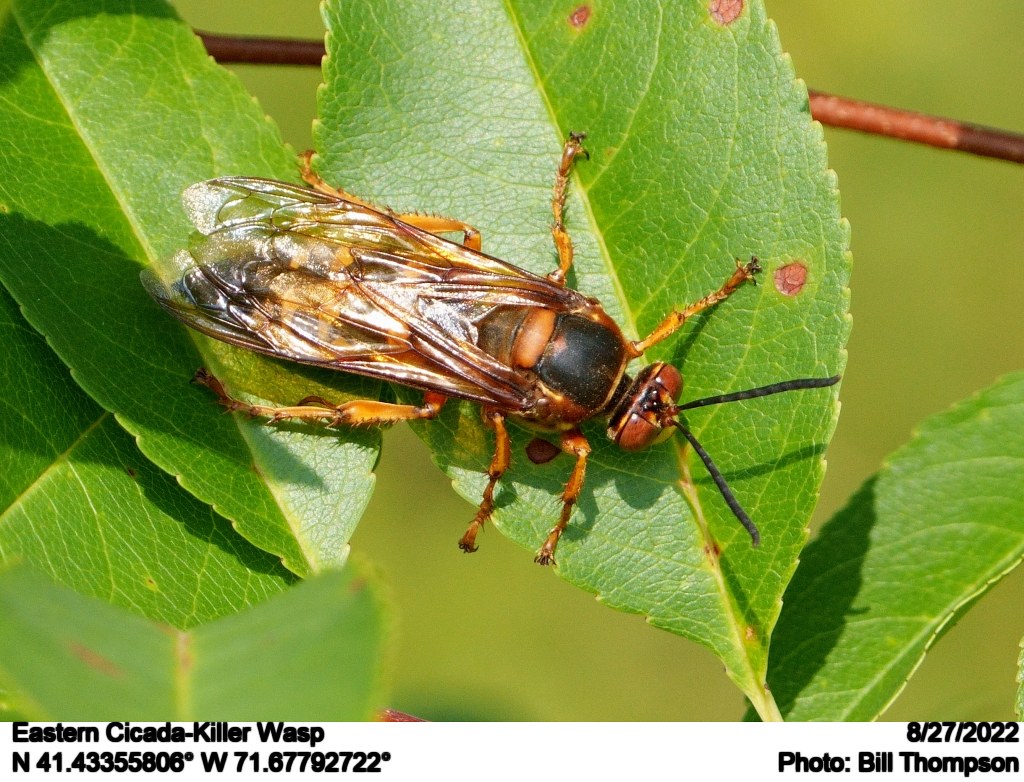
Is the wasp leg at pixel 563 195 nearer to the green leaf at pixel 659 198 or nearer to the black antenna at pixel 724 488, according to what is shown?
the green leaf at pixel 659 198

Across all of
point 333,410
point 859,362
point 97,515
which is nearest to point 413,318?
point 333,410

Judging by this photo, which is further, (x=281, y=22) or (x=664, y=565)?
(x=281, y=22)

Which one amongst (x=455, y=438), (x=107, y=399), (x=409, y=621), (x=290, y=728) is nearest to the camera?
(x=290, y=728)

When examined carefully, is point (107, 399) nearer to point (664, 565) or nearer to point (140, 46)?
point (140, 46)

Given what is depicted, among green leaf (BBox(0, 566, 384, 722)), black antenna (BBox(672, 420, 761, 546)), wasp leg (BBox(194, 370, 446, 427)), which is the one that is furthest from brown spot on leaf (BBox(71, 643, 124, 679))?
black antenna (BBox(672, 420, 761, 546))

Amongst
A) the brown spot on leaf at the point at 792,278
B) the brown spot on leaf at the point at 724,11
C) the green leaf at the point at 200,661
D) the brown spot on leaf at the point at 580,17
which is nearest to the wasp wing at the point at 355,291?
the brown spot on leaf at the point at 792,278

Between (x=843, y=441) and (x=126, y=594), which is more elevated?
(x=843, y=441)

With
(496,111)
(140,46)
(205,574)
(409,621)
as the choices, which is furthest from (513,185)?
(409,621)

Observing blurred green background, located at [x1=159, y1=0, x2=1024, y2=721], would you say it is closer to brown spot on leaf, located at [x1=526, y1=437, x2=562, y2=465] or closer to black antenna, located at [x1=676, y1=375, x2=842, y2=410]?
brown spot on leaf, located at [x1=526, y1=437, x2=562, y2=465]
